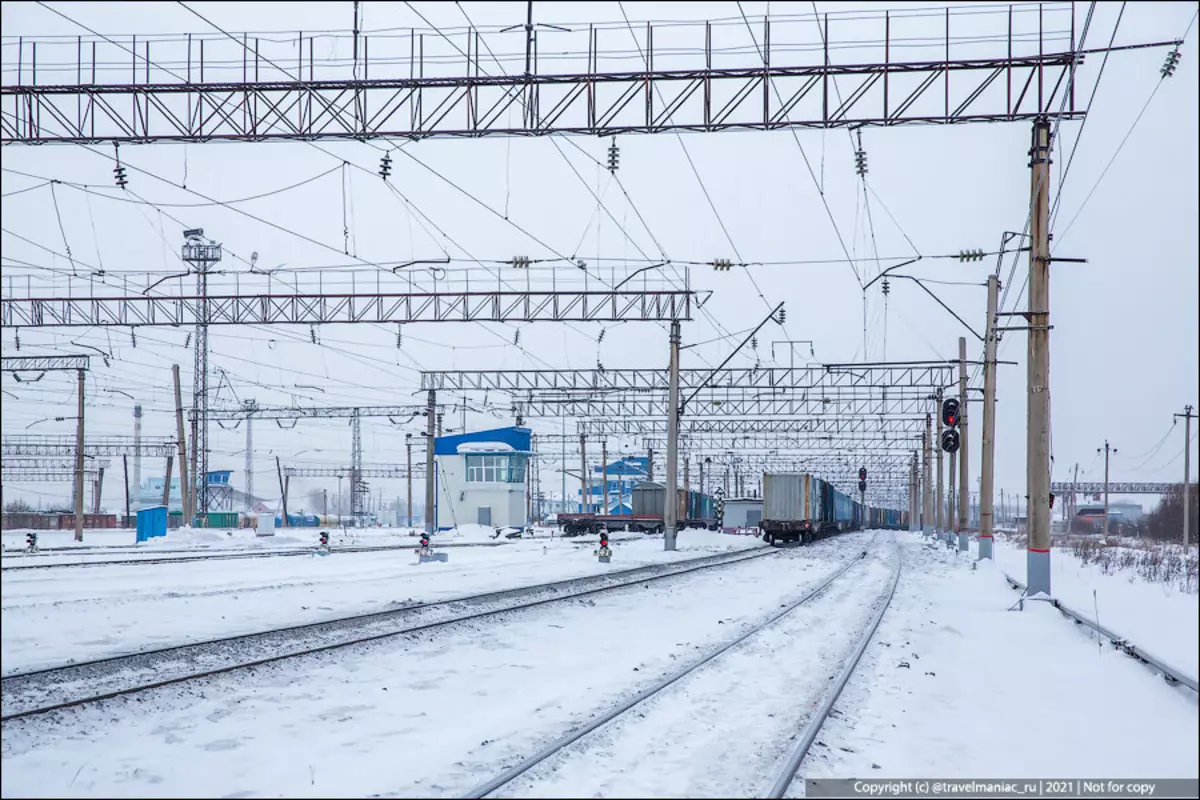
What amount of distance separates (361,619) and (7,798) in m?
9.62

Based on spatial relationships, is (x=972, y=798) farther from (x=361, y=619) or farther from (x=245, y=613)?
(x=245, y=613)

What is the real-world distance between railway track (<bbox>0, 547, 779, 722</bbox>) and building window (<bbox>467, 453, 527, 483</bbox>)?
46581mm

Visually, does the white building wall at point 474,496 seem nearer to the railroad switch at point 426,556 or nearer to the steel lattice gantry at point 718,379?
the steel lattice gantry at point 718,379

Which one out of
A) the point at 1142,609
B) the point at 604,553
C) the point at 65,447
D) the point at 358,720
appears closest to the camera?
the point at 358,720

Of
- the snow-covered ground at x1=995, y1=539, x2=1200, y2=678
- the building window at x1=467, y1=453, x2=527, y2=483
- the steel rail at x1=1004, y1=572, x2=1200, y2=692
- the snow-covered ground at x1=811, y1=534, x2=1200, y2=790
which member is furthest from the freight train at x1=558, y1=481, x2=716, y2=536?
the snow-covered ground at x1=811, y1=534, x2=1200, y2=790

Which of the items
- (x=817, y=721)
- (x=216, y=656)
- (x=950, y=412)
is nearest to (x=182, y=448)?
(x=950, y=412)

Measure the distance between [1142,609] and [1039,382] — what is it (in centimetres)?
495

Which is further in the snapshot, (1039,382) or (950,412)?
(950,412)

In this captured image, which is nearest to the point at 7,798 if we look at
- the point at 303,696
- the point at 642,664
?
the point at 303,696

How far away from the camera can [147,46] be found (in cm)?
1953

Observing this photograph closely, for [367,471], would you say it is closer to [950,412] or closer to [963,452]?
[963,452]

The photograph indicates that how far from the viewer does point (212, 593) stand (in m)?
20.8

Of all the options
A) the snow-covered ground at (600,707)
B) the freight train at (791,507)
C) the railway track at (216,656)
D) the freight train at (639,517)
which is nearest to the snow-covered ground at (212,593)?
the snow-covered ground at (600,707)

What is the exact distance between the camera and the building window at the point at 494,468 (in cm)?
6731
